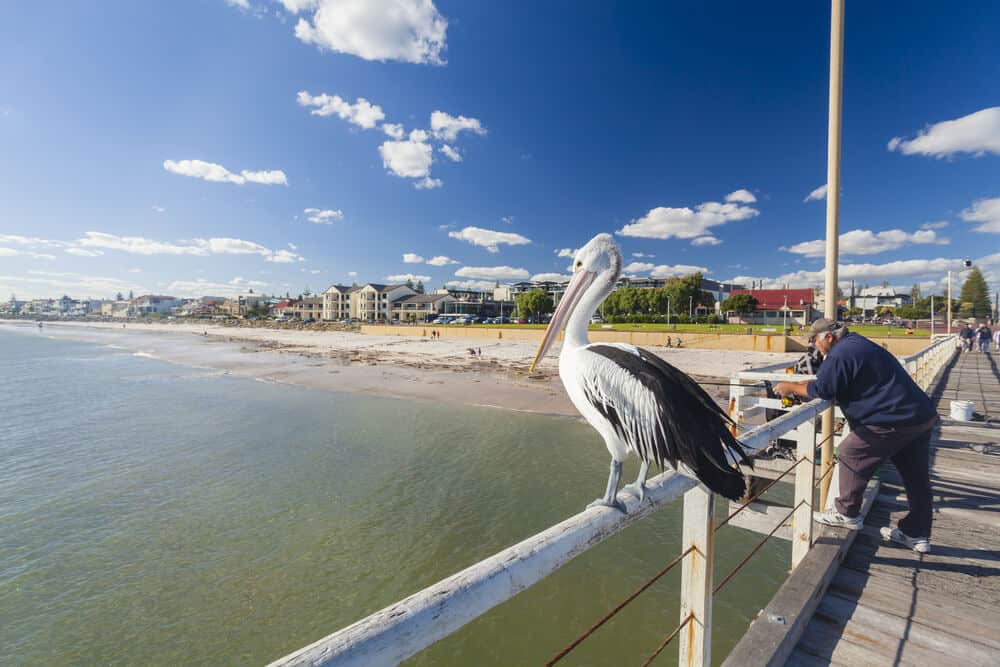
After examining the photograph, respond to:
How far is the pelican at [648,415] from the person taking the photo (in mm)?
1644

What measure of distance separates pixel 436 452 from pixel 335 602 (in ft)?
19.1

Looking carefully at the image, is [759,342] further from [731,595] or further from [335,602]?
[335,602]

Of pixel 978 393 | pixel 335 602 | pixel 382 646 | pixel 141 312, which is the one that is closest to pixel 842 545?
pixel 382 646

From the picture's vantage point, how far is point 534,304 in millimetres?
70250

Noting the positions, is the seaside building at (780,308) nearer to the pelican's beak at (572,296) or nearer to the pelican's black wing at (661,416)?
the pelican's beak at (572,296)

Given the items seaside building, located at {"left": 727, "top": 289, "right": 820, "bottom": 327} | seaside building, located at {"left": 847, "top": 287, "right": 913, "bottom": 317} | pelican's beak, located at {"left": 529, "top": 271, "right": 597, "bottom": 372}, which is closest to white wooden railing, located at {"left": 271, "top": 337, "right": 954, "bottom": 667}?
pelican's beak, located at {"left": 529, "top": 271, "right": 597, "bottom": 372}

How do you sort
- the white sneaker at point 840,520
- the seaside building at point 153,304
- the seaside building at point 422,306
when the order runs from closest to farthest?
the white sneaker at point 840,520, the seaside building at point 422,306, the seaside building at point 153,304

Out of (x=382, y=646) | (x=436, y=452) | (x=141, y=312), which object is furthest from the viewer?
(x=141, y=312)

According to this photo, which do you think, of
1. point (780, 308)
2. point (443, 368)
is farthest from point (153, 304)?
point (780, 308)

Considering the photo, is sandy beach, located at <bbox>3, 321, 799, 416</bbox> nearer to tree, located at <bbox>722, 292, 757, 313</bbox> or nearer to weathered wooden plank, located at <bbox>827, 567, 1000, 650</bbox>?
weathered wooden plank, located at <bbox>827, 567, 1000, 650</bbox>

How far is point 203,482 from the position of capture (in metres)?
9.59

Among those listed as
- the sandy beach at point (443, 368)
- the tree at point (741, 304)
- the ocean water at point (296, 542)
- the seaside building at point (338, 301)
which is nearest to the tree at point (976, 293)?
the tree at point (741, 304)

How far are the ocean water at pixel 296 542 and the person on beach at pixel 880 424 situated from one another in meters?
2.78

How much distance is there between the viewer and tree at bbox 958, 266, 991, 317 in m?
76.0
